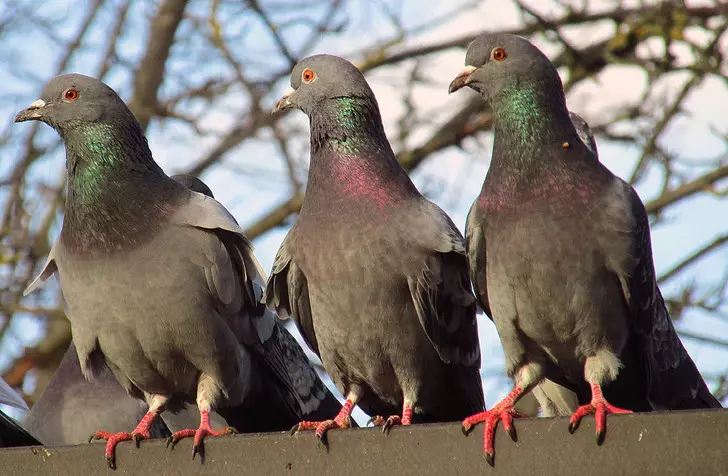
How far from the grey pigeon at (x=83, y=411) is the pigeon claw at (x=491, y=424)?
288cm

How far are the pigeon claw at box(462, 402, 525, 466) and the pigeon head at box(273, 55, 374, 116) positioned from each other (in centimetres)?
203

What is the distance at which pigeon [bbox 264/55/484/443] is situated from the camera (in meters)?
5.69

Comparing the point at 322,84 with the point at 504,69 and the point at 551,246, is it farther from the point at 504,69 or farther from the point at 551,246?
the point at 551,246

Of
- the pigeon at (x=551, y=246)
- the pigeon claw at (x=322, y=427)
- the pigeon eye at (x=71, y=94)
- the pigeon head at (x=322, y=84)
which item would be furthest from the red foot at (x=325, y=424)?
the pigeon eye at (x=71, y=94)

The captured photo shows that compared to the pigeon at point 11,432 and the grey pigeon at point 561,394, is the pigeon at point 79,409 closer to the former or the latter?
the pigeon at point 11,432

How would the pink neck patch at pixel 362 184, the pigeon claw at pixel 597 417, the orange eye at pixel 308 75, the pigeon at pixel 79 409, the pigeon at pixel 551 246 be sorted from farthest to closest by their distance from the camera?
the pigeon at pixel 79 409
the orange eye at pixel 308 75
the pink neck patch at pixel 362 184
the pigeon at pixel 551 246
the pigeon claw at pixel 597 417

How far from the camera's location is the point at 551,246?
5344 millimetres

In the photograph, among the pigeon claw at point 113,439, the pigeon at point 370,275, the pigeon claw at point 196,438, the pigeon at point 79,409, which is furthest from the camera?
the pigeon at point 79,409

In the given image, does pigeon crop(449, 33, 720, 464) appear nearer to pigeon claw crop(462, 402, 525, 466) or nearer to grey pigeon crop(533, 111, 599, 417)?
pigeon claw crop(462, 402, 525, 466)

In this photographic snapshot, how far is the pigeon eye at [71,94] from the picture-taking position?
6.38 metres

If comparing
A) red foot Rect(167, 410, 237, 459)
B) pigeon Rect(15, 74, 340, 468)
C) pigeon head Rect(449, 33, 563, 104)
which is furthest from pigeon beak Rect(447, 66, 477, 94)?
red foot Rect(167, 410, 237, 459)

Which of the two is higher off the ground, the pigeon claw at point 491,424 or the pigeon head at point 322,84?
the pigeon head at point 322,84

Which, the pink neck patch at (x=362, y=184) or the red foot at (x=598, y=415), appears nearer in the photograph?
the red foot at (x=598, y=415)

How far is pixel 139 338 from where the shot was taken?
6.00 metres
